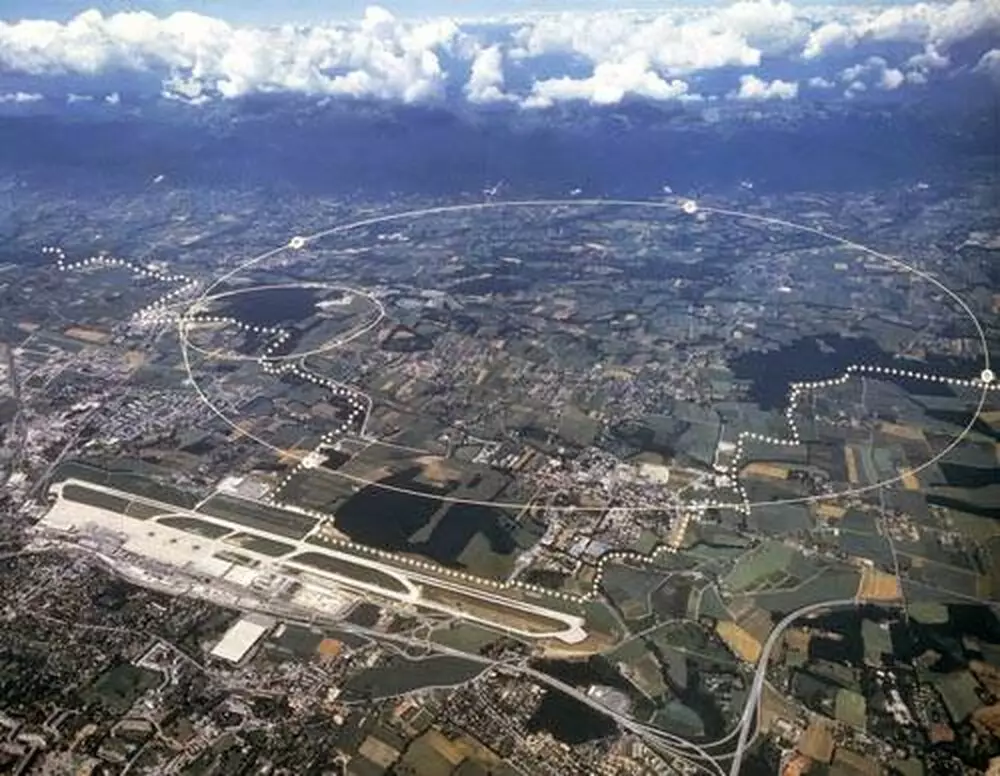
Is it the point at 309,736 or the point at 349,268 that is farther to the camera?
the point at 349,268

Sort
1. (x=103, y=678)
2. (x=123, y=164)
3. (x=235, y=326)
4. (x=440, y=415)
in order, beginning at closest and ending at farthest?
(x=103, y=678)
(x=440, y=415)
(x=235, y=326)
(x=123, y=164)

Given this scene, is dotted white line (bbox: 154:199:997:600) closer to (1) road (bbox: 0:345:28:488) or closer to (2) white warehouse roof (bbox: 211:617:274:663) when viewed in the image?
(2) white warehouse roof (bbox: 211:617:274:663)

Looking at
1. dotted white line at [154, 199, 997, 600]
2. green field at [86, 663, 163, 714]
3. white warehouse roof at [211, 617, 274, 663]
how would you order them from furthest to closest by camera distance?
dotted white line at [154, 199, 997, 600] → white warehouse roof at [211, 617, 274, 663] → green field at [86, 663, 163, 714]

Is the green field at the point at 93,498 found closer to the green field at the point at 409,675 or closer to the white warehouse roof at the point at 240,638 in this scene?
the white warehouse roof at the point at 240,638

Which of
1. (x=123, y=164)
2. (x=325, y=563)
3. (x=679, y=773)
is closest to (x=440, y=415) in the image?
(x=325, y=563)

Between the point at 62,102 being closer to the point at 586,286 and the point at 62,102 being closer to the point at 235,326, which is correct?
the point at 235,326

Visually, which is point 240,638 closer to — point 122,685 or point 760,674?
point 122,685

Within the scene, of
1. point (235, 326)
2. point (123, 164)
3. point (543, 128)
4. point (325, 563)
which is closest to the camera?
point (325, 563)

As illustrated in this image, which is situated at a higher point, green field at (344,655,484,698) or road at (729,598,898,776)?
road at (729,598,898,776)

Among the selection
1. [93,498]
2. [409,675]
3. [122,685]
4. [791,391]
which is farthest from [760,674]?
[93,498]

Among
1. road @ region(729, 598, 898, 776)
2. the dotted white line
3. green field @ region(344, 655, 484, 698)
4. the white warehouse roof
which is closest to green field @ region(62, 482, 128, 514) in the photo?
the dotted white line

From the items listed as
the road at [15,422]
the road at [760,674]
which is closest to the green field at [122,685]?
the road at [15,422]
